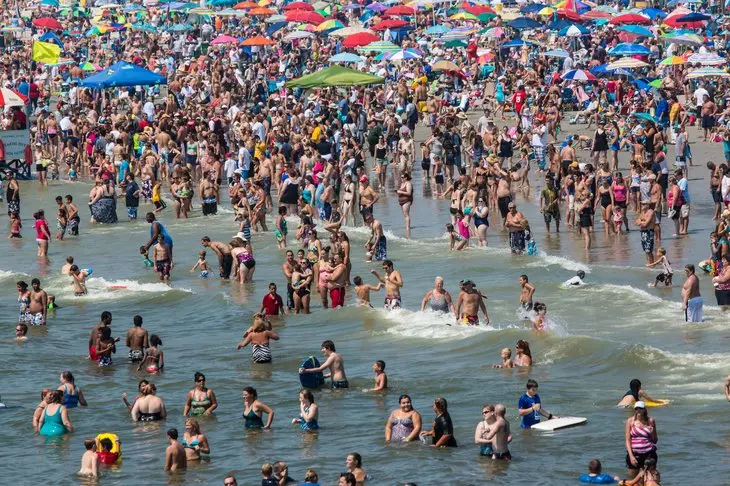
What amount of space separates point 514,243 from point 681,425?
32.5ft

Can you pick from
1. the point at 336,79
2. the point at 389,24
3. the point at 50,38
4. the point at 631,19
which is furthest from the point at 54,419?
the point at 50,38

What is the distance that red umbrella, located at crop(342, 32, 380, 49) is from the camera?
46500 mm

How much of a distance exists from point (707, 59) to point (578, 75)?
338 centimetres

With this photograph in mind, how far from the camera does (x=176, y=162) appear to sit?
3578 cm

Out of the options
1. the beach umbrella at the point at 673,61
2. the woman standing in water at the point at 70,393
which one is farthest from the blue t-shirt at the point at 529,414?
the beach umbrella at the point at 673,61

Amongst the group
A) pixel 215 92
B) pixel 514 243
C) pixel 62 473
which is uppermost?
pixel 215 92

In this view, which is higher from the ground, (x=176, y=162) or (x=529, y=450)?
(x=176, y=162)

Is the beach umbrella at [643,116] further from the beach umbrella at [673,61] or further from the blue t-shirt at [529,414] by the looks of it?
the blue t-shirt at [529,414]

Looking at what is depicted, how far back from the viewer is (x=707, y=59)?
4000 cm

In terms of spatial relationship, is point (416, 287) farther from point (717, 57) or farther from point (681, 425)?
point (717, 57)

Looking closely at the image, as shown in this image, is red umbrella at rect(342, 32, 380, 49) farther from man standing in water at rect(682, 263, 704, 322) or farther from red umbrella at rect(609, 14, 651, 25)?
man standing in water at rect(682, 263, 704, 322)

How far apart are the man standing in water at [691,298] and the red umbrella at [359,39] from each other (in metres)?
25.9

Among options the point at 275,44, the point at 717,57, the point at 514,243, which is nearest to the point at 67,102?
the point at 275,44

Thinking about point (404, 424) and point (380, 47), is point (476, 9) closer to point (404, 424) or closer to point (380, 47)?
point (380, 47)
